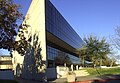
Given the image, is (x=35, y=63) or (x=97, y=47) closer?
(x=35, y=63)

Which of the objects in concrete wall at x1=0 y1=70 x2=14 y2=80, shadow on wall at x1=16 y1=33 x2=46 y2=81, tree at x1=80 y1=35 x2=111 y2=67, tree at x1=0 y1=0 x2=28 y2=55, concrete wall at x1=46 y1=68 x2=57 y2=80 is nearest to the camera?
tree at x1=0 y1=0 x2=28 y2=55

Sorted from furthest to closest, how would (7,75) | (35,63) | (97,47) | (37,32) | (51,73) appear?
(97,47) < (7,75) < (51,73) < (35,63) < (37,32)

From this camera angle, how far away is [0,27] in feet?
79.3

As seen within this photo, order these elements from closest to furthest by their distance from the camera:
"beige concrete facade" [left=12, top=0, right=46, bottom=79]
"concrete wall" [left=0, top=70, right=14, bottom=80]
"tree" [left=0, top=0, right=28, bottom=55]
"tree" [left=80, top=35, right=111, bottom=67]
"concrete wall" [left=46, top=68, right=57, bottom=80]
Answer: "tree" [left=0, top=0, right=28, bottom=55] < "beige concrete facade" [left=12, top=0, right=46, bottom=79] < "concrete wall" [left=46, top=68, right=57, bottom=80] < "concrete wall" [left=0, top=70, right=14, bottom=80] < "tree" [left=80, top=35, right=111, bottom=67]

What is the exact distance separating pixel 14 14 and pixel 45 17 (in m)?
13.0

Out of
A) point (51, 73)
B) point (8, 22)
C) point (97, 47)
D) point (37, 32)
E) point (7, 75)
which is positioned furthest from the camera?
point (97, 47)

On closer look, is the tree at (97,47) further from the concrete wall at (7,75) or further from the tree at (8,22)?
the tree at (8,22)

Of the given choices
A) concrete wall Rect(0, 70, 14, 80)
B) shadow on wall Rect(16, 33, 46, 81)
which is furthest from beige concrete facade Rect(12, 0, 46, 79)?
concrete wall Rect(0, 70, 14, 80)

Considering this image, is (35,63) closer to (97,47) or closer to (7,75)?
(7,75)

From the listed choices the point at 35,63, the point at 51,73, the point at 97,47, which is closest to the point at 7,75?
the point at 35,63

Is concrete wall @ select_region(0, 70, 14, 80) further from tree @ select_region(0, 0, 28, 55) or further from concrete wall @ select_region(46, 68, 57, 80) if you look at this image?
tree @ select_region(0, 0, 28, 55)

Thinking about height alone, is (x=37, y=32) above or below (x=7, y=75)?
above

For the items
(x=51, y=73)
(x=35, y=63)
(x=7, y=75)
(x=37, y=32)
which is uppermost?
(x=37, y=32)

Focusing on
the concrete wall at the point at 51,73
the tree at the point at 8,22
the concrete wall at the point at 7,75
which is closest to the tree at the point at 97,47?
the concrete wall at the point at 51,73
